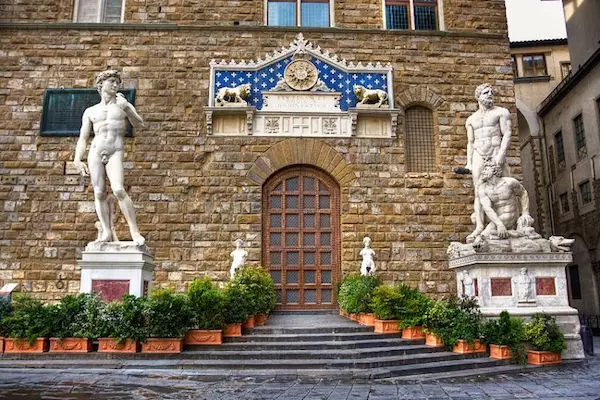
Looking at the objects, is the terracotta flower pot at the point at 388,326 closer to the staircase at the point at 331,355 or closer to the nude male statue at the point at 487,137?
the staircase at the point at 331,355

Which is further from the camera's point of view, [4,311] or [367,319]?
[367,319]

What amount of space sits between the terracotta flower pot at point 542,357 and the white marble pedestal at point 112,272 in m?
6.72

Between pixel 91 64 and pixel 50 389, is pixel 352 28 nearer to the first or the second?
pixel 91 64

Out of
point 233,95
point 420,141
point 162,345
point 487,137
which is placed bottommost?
point 162,345

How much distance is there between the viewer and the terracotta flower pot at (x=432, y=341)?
8.81m

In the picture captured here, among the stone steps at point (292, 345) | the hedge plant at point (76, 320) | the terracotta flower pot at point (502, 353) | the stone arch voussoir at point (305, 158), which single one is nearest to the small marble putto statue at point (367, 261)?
the stone arch voussoir at point (305, 158)

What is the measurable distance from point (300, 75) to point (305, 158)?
7.20ft

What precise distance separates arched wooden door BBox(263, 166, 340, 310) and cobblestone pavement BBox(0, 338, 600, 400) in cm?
523

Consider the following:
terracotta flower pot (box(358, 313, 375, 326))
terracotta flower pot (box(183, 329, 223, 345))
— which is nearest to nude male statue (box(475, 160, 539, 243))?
terracotta flower pot (box(358, 313, 375, 326))

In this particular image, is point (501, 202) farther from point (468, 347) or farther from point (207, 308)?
point (207, 308)

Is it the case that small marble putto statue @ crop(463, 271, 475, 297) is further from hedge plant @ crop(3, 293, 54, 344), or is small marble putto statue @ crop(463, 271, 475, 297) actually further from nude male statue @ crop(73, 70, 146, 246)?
hedge plant @ crop(3, 293, 54, 344)

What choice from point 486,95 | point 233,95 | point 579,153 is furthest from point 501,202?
point 579,153

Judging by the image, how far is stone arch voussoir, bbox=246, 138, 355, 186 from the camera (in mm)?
12703

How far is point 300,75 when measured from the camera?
13.1 meters
